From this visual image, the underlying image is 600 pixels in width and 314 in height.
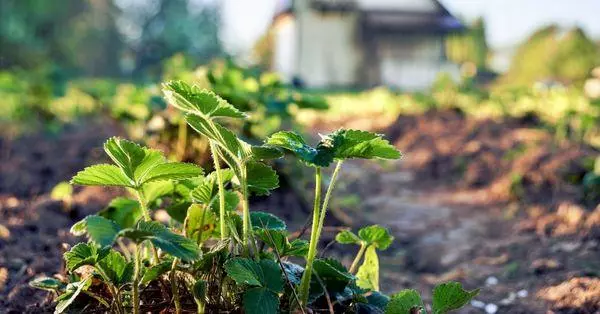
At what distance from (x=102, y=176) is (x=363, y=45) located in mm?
20212

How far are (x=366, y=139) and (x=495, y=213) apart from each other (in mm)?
3214

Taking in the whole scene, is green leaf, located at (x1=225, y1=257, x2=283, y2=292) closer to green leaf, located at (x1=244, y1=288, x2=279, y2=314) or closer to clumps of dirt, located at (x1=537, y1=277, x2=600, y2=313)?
green leaf, located at (x1=244, y1=288, x2=279, y2=314)

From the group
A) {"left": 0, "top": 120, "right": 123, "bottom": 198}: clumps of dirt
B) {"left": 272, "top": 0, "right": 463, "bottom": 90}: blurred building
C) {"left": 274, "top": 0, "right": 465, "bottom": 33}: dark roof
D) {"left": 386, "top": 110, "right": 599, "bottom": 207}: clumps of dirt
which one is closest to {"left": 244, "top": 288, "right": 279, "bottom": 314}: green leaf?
{"left": 386, "top": 110, "right": 599, "bottom": 207}: clumps of dirt

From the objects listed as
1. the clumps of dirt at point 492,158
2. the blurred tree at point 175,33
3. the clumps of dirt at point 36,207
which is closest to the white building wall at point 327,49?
the blurred tree at point 175,33

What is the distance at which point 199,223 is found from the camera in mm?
1505

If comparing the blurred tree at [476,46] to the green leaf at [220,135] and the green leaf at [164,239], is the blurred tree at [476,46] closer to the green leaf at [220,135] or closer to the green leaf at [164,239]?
the green leaf at [220,135]

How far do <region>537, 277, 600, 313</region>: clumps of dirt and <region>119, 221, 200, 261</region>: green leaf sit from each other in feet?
4.80

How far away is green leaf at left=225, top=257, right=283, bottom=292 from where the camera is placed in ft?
4.07

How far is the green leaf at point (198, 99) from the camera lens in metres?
1.19

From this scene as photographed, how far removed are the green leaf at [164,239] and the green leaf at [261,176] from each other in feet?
0.78

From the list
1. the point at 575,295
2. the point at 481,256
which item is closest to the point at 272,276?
the point at 575,295

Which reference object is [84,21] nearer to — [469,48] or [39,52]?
[39,52]

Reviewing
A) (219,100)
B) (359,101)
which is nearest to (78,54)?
(359,101)

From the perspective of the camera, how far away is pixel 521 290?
2.59 m
